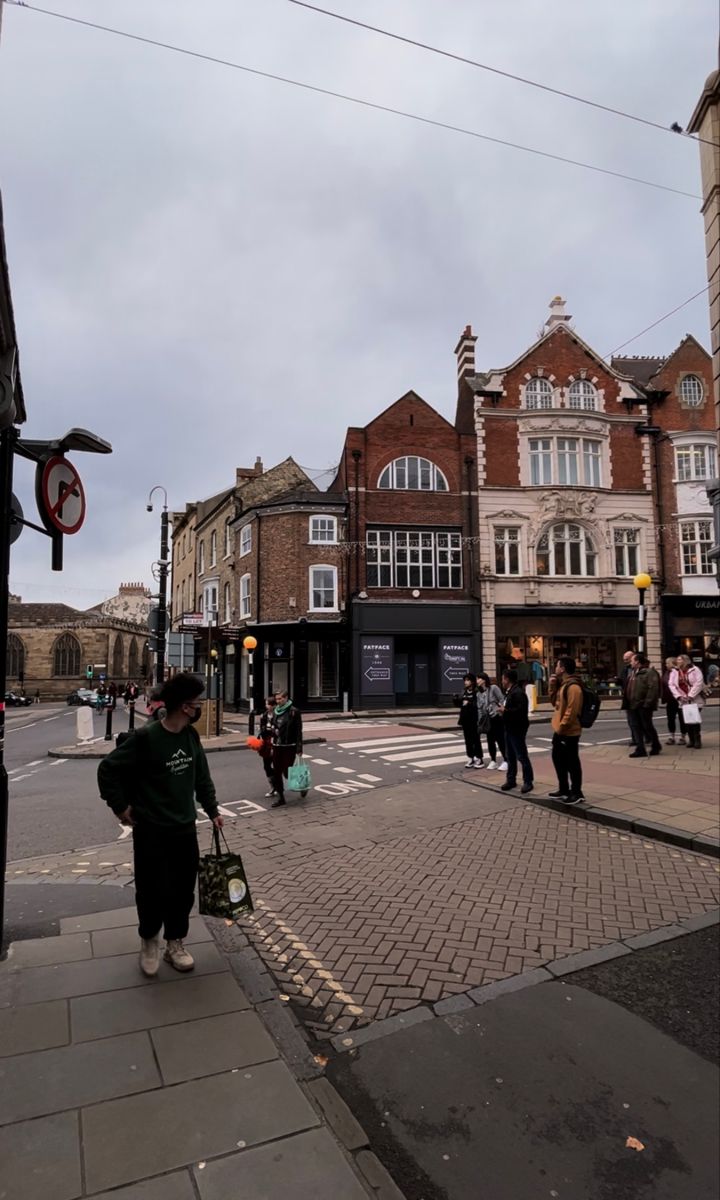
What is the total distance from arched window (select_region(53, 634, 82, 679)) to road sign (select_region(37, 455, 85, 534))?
6971 centimetres

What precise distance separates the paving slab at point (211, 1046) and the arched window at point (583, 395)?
30547 mm

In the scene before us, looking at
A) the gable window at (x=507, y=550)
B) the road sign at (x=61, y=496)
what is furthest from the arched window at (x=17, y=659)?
the road sign at (x=61, y=496)

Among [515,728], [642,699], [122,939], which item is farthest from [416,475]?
[122,939]

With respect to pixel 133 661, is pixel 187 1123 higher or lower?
lower

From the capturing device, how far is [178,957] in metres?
3.75

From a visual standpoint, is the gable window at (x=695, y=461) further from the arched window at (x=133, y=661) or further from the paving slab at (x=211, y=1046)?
the arched window at (x=133, y=661)

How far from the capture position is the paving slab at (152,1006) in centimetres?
312

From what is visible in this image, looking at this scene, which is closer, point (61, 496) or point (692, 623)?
point (61, 496)

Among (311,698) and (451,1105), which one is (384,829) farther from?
(311,698)

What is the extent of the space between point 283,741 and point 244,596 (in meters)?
21.8

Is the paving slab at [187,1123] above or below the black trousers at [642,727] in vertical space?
below

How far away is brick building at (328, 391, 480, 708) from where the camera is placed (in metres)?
27.3

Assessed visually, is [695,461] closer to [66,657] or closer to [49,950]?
[49,950]

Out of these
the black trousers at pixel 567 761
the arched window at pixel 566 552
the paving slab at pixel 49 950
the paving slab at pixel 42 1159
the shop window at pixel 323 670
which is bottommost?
the paving slab at pixel 49 950
